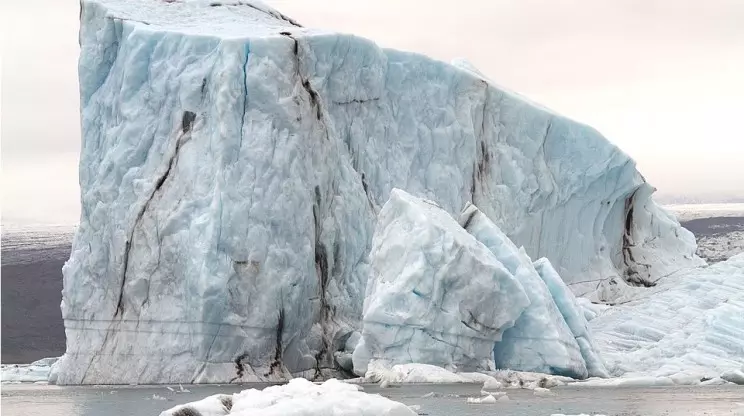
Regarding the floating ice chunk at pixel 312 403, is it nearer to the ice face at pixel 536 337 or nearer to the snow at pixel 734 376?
the ice face at pixel 536 337

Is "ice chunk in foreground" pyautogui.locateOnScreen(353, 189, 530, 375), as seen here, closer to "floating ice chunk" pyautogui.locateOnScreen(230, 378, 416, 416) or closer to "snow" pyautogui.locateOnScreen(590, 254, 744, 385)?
"snow" pyautogui.locateOnScreen(590, 254, 744, 385)

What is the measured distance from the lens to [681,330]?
18.7 m

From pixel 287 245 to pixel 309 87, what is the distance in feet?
9.37

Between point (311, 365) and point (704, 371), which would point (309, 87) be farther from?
point (704, 371)

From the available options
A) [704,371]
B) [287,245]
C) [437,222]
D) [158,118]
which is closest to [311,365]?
[287,245]

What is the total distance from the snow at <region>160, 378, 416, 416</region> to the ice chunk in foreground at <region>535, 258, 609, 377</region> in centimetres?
754

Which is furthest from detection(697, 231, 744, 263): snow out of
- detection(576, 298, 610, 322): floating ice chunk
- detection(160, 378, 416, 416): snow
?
detection(160, 378, 416, 416): snow

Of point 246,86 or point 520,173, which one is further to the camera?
point 520,173

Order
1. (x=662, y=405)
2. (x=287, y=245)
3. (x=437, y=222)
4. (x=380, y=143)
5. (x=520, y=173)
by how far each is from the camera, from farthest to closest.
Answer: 1. (x=520, y=173)
2. (x=380, y=143)
3. (x=287, y=245)
4. (x=437, y=222)
5. (x=662, y=405)

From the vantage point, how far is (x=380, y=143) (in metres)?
21.1

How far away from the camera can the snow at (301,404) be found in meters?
9.79

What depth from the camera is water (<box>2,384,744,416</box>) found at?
12.6 meters

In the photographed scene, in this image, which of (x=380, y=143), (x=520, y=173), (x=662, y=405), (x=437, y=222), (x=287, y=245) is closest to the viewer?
(x=662, y=405)

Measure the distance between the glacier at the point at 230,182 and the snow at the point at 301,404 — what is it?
23.3ft
